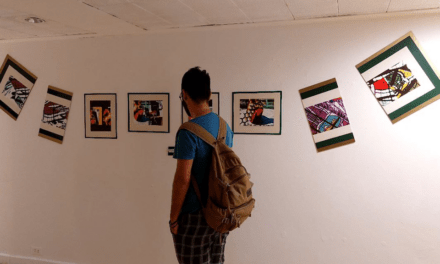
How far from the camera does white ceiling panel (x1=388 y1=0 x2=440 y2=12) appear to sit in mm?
2080

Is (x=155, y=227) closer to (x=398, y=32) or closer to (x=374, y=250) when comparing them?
(x=374, y=250)

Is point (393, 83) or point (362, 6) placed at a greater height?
point (362, 6)

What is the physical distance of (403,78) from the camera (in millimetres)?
2355

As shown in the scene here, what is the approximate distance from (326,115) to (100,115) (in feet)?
5.64

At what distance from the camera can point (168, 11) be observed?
231 centimetres

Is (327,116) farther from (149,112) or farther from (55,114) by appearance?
(55,114)

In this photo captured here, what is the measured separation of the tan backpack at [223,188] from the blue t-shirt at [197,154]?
0.07 feet

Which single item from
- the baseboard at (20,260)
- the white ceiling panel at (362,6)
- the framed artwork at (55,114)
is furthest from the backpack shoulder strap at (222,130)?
the baseboard at (20,260)

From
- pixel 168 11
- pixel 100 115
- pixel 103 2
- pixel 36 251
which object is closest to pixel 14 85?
pixel 100 115

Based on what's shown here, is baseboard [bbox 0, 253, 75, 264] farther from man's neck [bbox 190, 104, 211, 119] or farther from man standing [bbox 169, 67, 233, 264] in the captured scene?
man's neck [bbox 190, 104, 211, 119]

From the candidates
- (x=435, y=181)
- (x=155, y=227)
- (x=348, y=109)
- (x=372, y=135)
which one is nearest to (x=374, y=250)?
(x=435, y=181)

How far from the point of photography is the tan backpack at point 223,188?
5.45 feet

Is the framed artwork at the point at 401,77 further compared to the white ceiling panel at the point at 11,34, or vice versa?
the white ceiling panel at the point at 11,34

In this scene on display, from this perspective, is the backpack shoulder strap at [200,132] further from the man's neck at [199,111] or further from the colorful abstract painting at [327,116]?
the colorful abstract painting at [327,116]
